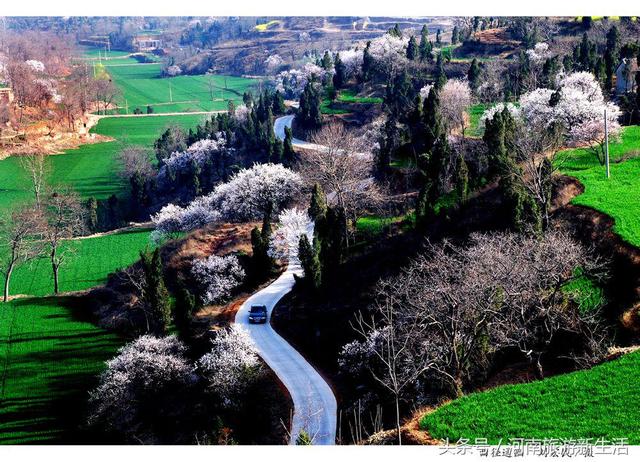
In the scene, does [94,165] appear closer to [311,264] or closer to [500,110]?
[500,110]

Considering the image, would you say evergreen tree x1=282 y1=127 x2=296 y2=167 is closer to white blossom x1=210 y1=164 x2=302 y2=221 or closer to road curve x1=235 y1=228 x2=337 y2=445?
white blossom x1=210 y1=164 x2=302 y2=221

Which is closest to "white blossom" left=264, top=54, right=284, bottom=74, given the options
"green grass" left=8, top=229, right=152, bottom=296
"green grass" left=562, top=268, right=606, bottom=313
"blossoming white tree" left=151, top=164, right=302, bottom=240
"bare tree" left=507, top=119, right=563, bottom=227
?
"green grass" left=8, top=229, right=152, bottom=296

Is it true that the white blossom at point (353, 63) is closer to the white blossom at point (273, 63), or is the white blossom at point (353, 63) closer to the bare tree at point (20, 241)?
the bare tree at point (20, 241)

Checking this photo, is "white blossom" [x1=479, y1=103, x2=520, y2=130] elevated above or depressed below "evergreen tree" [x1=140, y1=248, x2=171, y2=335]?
above

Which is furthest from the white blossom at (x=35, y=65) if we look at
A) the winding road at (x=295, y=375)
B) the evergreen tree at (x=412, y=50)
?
the winding road at (x=295, y=375)

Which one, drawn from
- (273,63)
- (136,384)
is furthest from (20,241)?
(273,63)

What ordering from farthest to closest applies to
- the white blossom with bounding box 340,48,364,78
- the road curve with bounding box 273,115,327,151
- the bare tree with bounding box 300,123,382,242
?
the white blossom with bounding box 340,48,364,78
the road curve with bounding box 273,115,327,151
the bare tree with bounding box 300,123,382,242

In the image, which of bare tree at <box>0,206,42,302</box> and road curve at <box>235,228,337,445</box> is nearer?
road curve at <box>235,228,337,445</box>

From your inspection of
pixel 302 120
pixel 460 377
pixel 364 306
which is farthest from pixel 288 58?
pixel 460 377

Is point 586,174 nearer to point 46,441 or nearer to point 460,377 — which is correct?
point 460,377
